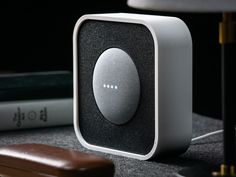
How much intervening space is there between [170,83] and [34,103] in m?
0.29

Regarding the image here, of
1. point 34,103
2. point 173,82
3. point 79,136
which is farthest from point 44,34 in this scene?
point 173,82

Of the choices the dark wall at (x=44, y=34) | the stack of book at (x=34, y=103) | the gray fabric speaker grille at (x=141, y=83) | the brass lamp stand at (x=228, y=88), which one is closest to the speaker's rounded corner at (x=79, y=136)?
the gray fabric speaker grille at (x=141, y=83)

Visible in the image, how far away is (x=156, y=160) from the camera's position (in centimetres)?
111

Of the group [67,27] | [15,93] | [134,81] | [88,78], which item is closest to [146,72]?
[134,81]

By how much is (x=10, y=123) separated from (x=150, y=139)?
0.28 meters

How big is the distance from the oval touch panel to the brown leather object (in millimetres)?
157

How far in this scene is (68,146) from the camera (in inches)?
47.7

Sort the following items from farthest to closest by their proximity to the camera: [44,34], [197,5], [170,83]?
[44,34]
[170,83]
[197,5]

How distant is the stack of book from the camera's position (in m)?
1.29

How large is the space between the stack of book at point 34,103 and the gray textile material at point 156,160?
0.01m

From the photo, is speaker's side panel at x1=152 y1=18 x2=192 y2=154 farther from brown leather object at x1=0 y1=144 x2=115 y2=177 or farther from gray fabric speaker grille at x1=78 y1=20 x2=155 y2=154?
brown leather object at x1=0 y1=144 x2=115 y2=177

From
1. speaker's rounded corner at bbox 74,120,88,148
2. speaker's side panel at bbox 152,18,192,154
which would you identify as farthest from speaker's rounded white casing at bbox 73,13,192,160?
speaker's rounded corner at bbox 74,120,88,148

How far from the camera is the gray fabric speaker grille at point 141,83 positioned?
1109mm

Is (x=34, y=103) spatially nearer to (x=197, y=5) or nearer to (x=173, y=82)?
(x=173, y=82)
